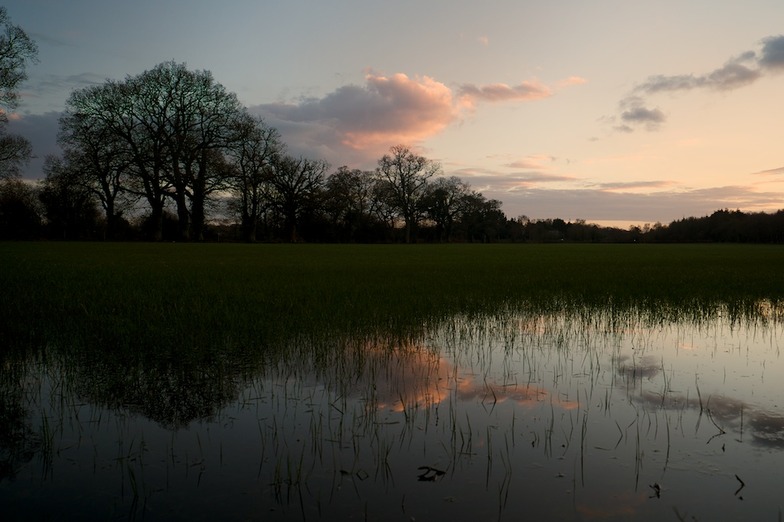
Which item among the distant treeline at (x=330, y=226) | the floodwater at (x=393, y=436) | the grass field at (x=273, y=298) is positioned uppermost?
the distant treeline at (x=330, y=226)

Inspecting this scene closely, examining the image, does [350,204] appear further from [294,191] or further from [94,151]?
[94,151]

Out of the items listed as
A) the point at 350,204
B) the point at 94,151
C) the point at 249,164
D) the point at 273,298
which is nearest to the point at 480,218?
the point at 350,204

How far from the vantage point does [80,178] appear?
5262 centimetres

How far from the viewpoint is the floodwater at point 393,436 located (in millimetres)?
3314

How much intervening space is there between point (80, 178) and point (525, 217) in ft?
465

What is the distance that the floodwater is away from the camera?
3.31 meters

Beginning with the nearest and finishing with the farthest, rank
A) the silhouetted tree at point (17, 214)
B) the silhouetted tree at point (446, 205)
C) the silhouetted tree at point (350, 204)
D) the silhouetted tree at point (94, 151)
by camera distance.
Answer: the silhouetted tree at point (94, 151), the silhouetted tree at point (17, 214), the silhouetted tree at point (350, 204), the silhouetted tree at point (446, 205)

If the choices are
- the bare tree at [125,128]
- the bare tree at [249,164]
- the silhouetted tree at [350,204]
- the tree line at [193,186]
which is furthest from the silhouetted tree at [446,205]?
the bare tree at [125,128]

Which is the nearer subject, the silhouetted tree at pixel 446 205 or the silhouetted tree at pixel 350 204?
the silhouetted tree at pixel 350 204

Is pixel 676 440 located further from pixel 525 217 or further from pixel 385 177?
pixel 525 217

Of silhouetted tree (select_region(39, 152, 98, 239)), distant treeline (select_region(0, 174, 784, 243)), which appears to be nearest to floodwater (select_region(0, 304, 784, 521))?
distant treeline (select_region(0, 174, 784, 243))

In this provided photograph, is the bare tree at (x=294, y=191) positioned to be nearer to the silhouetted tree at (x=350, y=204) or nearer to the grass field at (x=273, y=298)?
the silhouetted tree at (x=350, y=204)

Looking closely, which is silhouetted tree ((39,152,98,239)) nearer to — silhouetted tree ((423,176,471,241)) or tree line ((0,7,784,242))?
tree line ((0,7,784,242))

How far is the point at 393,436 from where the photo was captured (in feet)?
14.6
